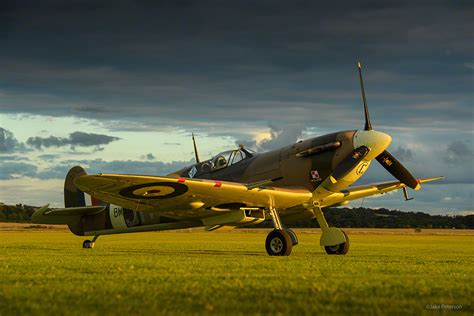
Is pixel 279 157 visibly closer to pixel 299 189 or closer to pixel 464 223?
pixel 299 189

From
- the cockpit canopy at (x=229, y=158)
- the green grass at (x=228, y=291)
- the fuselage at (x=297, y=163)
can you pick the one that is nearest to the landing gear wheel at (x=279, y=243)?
the fuselage at (x=297, y=163)

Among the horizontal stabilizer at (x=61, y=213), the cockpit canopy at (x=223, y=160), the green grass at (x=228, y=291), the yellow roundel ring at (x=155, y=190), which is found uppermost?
the cockpit canopy at (x=223, y=160)

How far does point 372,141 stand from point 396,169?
2.34m

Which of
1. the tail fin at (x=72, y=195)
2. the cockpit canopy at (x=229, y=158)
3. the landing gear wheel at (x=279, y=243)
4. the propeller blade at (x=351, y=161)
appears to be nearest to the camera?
the landing gear wheel at (x=279, y=243)

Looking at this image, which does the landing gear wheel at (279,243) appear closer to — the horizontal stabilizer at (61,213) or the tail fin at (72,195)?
the horizontal stabilizer at (61,213)

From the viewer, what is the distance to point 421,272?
29.3 feet

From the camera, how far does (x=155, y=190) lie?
14.4 metres

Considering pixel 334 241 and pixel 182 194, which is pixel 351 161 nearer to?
pixel 334 241

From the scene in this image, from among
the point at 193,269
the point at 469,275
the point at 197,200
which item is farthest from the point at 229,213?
A: the point at 469,275

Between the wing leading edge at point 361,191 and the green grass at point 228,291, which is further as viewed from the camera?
the wing leading edge at point 361,191

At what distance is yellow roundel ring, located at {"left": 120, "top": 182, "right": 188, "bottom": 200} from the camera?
45.9 ft

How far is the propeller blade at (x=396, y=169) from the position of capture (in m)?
16.7

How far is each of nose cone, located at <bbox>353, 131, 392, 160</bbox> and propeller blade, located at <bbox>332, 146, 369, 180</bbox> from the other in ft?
0.47

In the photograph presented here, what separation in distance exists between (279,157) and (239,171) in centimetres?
128
